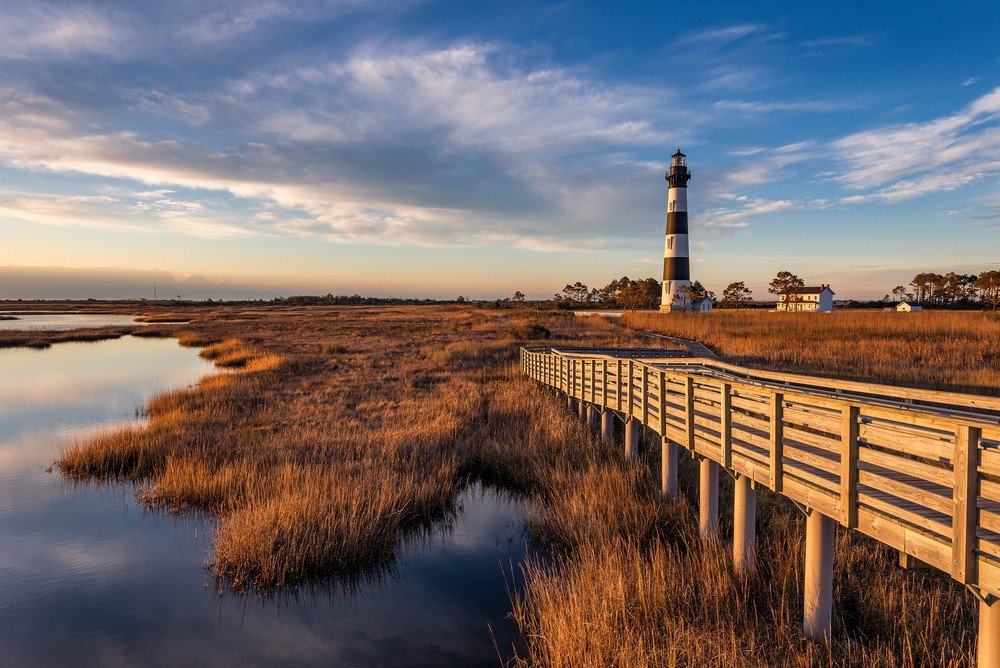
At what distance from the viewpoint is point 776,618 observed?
6164 mm

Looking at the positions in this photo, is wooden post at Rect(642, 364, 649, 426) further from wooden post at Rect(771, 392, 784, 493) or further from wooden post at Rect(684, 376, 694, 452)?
wooden post at Rect(771, 392, 784, 493)

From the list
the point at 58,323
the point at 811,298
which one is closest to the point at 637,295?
the point at 811,298

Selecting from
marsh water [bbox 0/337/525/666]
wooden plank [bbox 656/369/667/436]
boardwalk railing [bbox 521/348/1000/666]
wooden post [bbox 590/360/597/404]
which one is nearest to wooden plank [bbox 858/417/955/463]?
boardwalk railing [bbox 521/348/1000/666]

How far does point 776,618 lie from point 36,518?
1268 centimetres

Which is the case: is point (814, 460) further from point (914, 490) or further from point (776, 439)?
point (914, 490)

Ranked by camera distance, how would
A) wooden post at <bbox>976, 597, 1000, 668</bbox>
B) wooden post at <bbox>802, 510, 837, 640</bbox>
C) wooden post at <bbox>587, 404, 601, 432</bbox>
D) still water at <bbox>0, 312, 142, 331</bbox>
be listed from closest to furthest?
1. wooden post at <bbox>976, 597, 1000, 668</bbox>
2. wooden post at <bbox>802, 510, 837, 640</bbox>
3. wooden post at <bbox>587, 404, 601, 432</bbox>
4. still water at <bbox>0, 312, 142, 331</bbox>

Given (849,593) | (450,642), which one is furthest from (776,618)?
(450,642)

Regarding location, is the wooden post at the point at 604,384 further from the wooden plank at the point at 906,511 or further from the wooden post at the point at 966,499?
the wooden post at the point at 966,499

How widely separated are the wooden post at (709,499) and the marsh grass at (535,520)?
28 centimetres

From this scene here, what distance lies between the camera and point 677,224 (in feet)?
207

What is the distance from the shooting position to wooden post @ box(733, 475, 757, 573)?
7168 mm

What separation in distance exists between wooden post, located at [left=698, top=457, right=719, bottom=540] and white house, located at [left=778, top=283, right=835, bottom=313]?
321 ft

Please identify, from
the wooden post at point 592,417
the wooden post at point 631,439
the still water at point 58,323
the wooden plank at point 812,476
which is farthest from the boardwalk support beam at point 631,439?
the still water at point 58,323

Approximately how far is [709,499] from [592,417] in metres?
8.98
